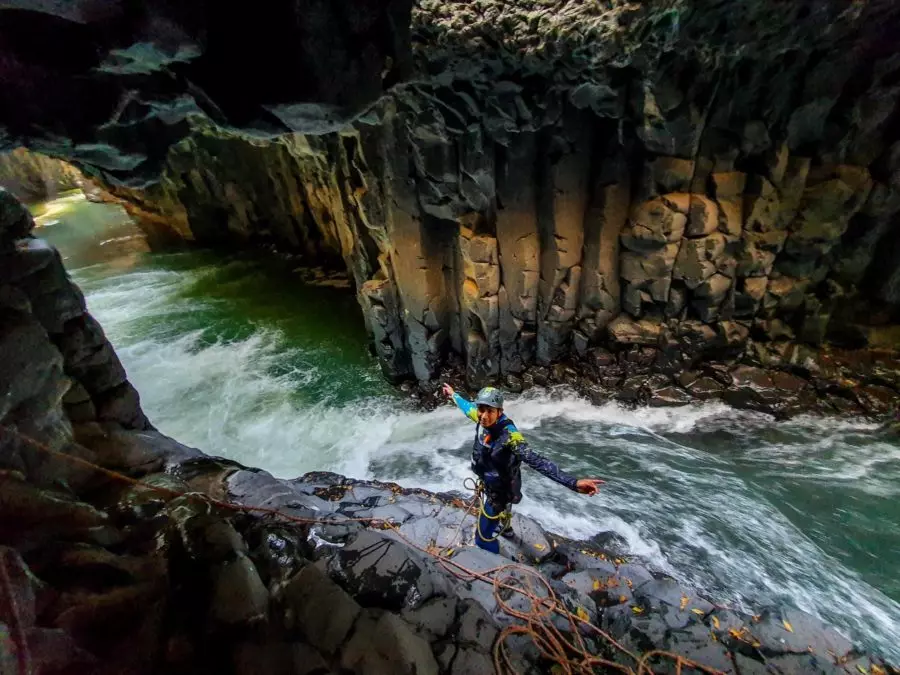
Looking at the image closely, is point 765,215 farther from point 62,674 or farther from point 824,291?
point 62,674

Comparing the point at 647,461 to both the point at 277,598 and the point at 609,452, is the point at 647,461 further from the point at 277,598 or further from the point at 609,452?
the point at 277,598

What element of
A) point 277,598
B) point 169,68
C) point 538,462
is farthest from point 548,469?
point 169,68

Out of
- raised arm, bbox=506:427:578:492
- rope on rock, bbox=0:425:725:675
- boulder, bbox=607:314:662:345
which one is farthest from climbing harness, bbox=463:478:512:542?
boulder, bbox=607:314:662:345

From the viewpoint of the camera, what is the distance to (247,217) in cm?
1873

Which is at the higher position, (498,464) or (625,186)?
(625,186)

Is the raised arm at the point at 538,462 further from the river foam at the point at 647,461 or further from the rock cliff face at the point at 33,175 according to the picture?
the rock cliff face at the point at 33,175

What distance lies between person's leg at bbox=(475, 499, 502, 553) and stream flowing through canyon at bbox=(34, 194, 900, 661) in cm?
195

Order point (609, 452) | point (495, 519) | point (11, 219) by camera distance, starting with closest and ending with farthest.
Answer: point (11, 219)
point (495, 519)
point (609, 452)

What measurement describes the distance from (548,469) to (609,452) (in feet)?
15.4

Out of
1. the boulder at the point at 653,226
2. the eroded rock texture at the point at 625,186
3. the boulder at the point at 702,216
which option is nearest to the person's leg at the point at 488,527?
the eroded rock texture at the point at 625,186

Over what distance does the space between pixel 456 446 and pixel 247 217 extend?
14805mm

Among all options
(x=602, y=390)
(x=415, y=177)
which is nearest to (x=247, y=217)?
(x=415, y=177)

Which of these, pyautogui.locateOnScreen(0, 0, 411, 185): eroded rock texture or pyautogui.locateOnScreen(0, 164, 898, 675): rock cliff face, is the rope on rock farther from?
pyautogui.locateOnScreen(0, 0, 411, 185): eroded rock texture

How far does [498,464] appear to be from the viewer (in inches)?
197
